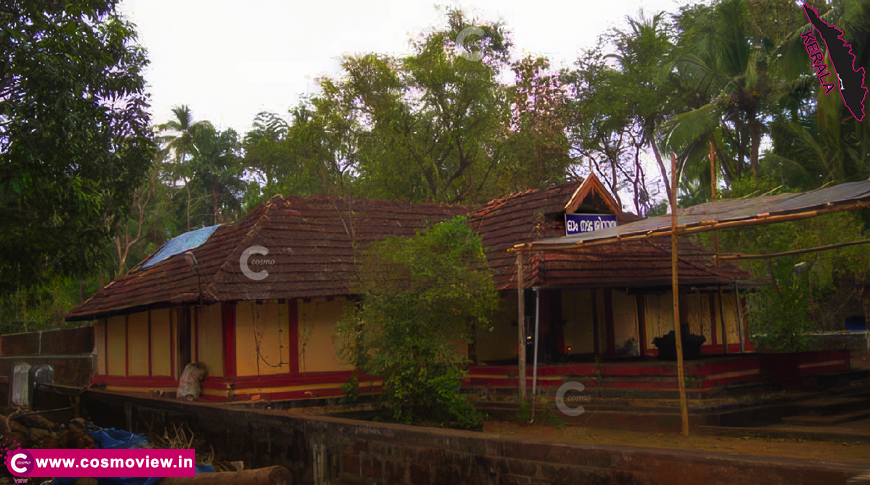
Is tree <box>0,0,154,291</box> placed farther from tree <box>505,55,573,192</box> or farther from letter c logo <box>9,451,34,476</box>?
tree <box>505,55,573,192</box>

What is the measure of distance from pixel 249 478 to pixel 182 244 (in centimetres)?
1312

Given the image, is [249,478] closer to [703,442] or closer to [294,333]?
[703,442]

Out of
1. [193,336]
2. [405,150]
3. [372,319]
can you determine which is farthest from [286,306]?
[405,150]

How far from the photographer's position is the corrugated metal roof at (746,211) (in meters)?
8.23

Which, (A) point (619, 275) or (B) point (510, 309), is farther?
(B) point (510, 309)

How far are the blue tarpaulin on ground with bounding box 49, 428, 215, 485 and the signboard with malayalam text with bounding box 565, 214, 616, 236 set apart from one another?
8612 millimetres

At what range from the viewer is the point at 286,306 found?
13977mm

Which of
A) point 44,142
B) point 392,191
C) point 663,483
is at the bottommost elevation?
point 663,483

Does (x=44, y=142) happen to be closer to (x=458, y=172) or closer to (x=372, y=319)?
(x=372, y=319)

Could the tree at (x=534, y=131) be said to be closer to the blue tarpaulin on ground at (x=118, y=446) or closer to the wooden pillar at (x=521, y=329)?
the wooden pillar at (x=521, y=329)

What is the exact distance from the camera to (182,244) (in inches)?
749

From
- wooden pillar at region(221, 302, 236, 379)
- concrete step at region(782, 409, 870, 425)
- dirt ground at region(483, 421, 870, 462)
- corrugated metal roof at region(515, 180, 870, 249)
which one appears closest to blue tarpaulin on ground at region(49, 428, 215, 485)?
wooden pillar at region(221, 302, 236, 379)

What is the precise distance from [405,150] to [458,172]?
2.21 meters

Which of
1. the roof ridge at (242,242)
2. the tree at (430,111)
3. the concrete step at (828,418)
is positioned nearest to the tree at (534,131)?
the tree at (430,111)
